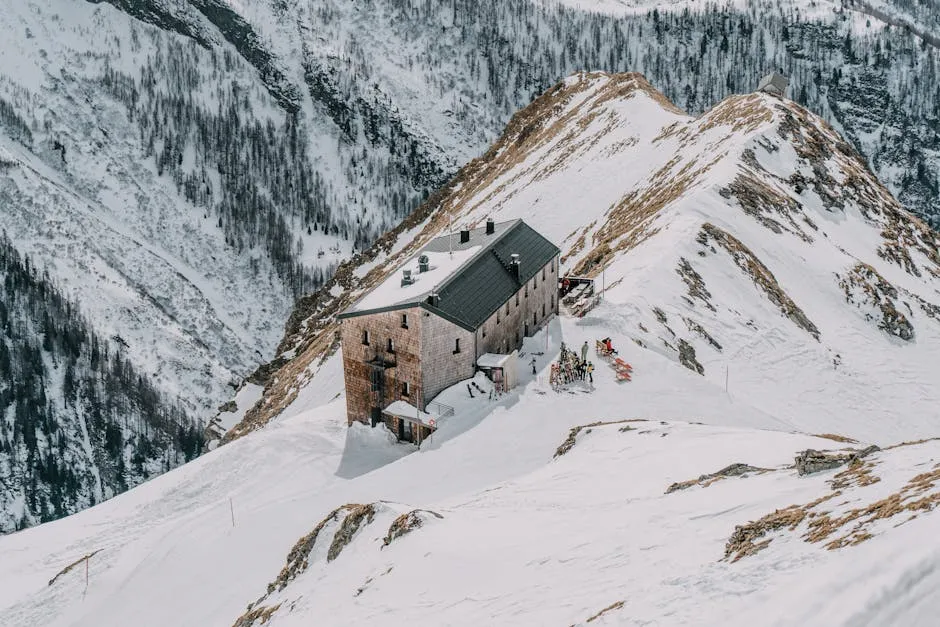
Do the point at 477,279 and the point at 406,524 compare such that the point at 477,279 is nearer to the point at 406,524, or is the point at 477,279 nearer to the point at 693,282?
the point at 693,282

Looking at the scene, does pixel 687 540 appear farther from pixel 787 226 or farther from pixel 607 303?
pixel 787 226

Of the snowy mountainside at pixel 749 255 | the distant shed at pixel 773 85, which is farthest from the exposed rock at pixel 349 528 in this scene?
the distant shed at pixel 773 85

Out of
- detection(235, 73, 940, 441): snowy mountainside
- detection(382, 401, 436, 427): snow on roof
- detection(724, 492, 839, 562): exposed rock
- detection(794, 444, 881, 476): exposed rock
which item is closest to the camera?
detection(724, 492, 839, 562): exposed rock

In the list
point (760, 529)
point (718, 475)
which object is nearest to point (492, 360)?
point (718, 475)

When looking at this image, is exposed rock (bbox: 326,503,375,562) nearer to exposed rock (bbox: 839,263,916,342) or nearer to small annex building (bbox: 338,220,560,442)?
small annex building (bbox: 338,220,560,442)

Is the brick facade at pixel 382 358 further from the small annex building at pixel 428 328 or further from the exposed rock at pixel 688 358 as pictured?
the exposed rock at pixel 688 358

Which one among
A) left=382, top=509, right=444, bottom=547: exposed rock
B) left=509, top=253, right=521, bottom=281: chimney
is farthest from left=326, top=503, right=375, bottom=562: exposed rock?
left=509, top=253, right=521, bottom=281: chimney
